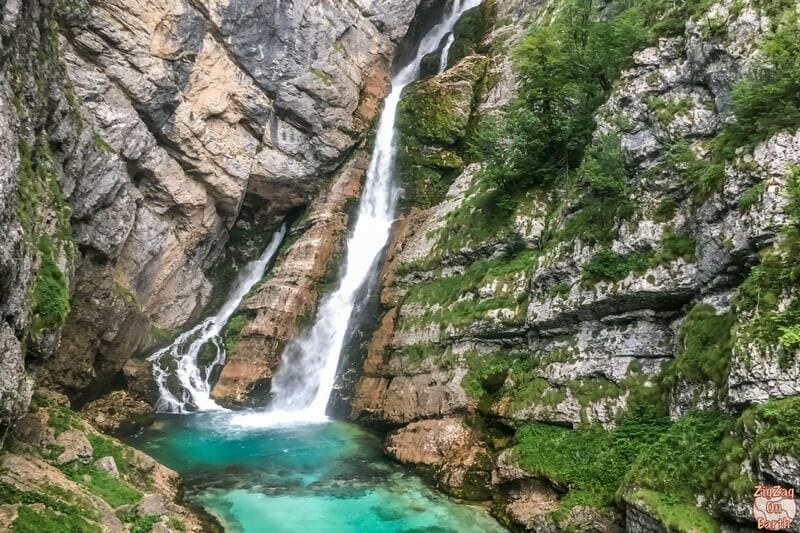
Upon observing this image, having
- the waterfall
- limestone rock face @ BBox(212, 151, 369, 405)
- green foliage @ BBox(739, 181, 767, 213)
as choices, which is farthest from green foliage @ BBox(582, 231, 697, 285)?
the waterfall

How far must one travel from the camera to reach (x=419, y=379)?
73.7 feet

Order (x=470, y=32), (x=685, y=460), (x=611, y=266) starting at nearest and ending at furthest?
(x=685, y=460) → (x=611, y=266) → (x=470, y=32)

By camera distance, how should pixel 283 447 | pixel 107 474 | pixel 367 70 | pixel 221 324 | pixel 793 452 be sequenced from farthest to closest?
pixel 367 70, pixel 221 324, pixel 283 447, pixel 107 474, pixel 793 452

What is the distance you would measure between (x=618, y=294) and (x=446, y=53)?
27416 mm

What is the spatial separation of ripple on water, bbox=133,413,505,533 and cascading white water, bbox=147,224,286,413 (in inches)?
75.6

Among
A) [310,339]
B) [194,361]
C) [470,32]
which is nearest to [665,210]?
[310,339]

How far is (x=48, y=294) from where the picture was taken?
14.6 meters

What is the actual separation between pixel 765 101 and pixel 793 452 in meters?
8.40

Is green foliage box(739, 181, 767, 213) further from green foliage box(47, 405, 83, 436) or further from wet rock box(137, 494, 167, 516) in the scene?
green foliage box(47, 405, 83, 436)

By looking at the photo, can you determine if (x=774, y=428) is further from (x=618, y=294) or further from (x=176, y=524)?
(x=176, y=524)

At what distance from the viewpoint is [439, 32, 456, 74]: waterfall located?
3822cm

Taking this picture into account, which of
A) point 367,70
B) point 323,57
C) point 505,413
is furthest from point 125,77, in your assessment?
point 505,413

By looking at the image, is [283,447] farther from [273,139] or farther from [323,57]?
[323,57]

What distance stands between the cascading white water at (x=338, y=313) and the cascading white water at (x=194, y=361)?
3256 mm
